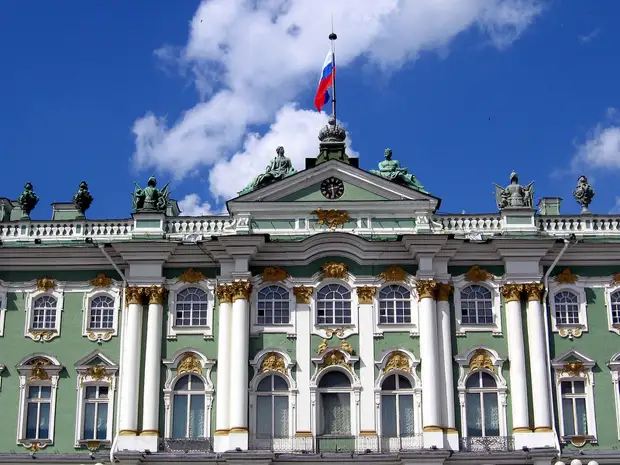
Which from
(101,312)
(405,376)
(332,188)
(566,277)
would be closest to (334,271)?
(332,188)

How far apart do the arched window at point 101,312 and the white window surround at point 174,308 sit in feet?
7.06

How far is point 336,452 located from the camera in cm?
3762

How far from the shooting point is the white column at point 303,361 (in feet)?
126

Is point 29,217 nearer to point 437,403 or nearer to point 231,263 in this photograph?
point 231,263

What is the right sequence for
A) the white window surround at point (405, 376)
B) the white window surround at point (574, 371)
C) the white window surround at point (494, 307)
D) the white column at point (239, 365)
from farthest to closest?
the white window surround at point (494, 307)
the white window surround at point (574, 371)
the white window surround at point (405, 376)
the white column at point (239, 365)

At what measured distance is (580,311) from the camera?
131ft

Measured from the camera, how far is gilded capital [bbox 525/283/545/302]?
3962 cm

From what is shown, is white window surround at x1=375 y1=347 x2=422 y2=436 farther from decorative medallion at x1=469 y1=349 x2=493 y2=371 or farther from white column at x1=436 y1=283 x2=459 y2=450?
decorative medallion at x1=469 y1=349 x2=493 y2=371

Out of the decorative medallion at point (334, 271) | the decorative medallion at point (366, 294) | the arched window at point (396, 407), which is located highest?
the decorative medallion at point (334, 271)

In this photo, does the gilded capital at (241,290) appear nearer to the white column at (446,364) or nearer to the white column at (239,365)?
the white column at (239,365)

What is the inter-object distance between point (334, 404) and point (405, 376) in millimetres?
2667

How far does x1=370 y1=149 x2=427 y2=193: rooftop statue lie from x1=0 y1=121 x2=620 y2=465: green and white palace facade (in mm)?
1124

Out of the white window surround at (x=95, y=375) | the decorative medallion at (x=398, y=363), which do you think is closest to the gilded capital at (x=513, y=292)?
the decorative medallion at (x=398, y=363)

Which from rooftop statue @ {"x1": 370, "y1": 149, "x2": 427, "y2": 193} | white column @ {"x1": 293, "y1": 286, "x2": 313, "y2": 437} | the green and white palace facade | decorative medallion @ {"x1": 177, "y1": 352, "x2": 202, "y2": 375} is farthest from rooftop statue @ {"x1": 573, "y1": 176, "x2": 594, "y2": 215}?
decorative medallion @ {"x1": 177, "y1": 352, "x2": 202, "y2": 375}
